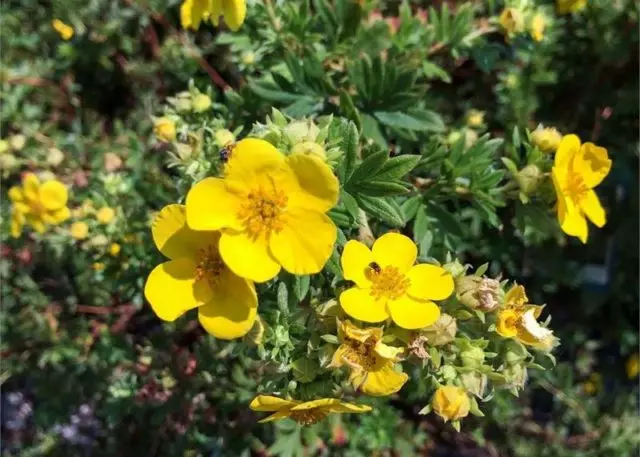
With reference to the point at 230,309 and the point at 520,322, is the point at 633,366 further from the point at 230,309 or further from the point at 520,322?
the point at 230,309

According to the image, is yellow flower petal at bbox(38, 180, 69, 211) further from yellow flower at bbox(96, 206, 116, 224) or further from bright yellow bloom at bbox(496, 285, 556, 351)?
bright yellow bloom at bbox(496, 285, 556, 351)

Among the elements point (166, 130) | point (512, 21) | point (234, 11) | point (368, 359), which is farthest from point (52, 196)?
point (512, 21)

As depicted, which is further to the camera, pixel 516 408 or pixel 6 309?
pixel 6 309

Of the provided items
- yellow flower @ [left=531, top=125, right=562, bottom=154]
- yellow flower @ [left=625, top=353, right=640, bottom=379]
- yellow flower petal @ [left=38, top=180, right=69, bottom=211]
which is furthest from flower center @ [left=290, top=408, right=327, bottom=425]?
yellow flower @ [left=625, top=353, right=640, bottom=379]

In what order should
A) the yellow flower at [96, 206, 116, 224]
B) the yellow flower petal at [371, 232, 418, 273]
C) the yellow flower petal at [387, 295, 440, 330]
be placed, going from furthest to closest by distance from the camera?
the yellow flower at [96, 206, 116, 224] < the yellow flower petal at [371, 232, 418, 273] < the yellow flower petal at [387, 295, 440, 330]

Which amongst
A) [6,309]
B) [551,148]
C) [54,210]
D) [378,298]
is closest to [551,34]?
[551,148]

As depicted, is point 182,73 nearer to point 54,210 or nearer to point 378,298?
point 54,210
